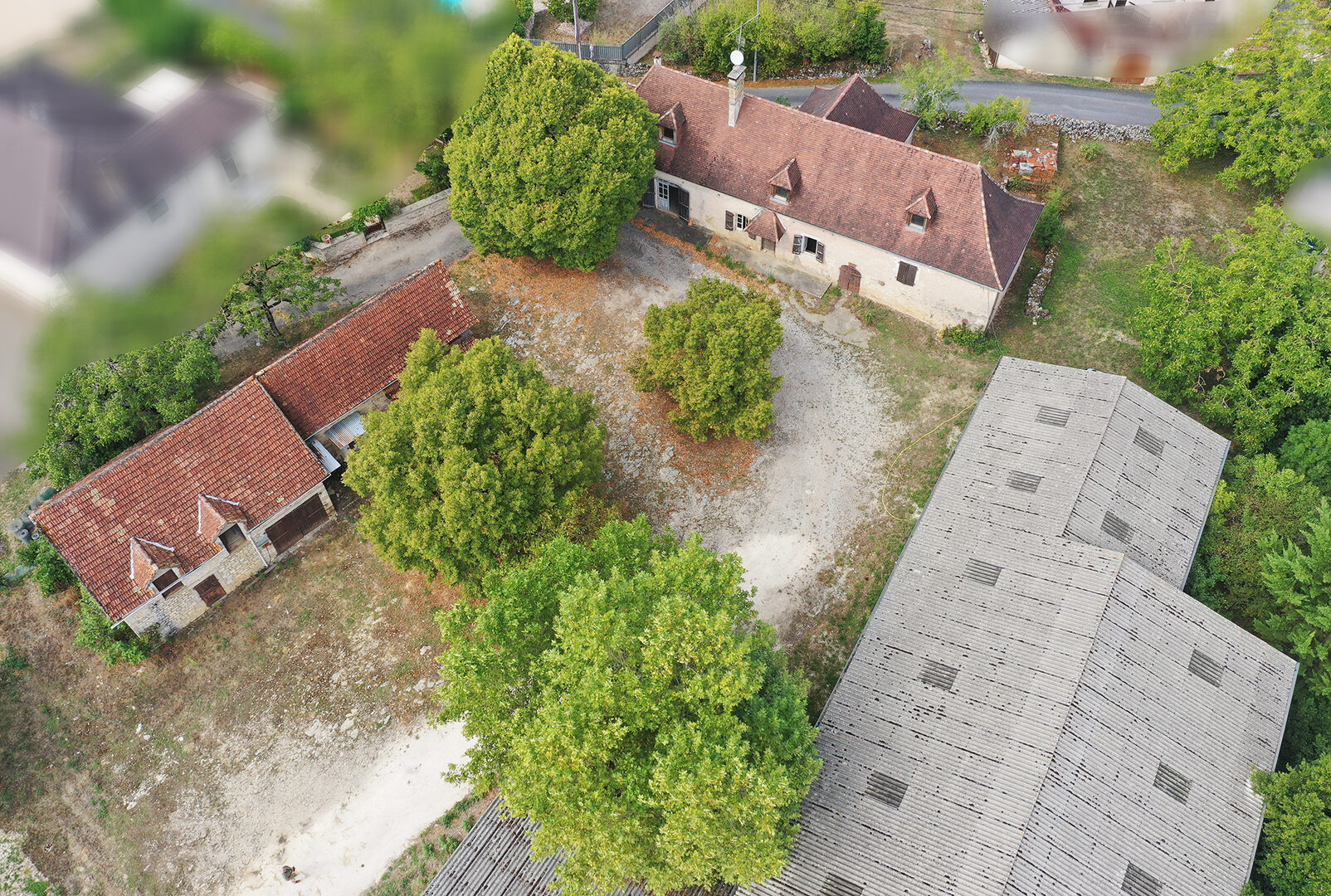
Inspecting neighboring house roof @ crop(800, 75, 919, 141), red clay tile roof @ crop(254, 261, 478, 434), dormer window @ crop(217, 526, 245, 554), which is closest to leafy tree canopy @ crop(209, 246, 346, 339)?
red clay tile roof @ crop(254, 261, 478, 434)

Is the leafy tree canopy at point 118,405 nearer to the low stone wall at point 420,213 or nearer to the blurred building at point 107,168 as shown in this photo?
the low stone wall at point 420,213

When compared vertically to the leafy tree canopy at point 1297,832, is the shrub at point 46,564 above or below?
below

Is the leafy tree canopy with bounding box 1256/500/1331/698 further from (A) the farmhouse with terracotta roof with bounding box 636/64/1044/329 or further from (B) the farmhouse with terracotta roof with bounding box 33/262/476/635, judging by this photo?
(B) the farmhouse with terracotta roof with bounding box 33/262/476/635

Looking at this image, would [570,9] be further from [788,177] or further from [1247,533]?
[1247,533]

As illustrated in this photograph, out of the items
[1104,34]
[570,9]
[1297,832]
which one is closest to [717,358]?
[1297,832]

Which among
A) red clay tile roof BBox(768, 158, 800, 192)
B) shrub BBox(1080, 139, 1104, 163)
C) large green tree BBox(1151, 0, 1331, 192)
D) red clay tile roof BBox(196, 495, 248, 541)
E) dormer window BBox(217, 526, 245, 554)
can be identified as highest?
large green tree BBox(1151, 0, 1331, 192)

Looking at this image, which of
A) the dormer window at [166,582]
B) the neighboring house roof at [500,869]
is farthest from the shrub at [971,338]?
the dormer window at [166,582]
